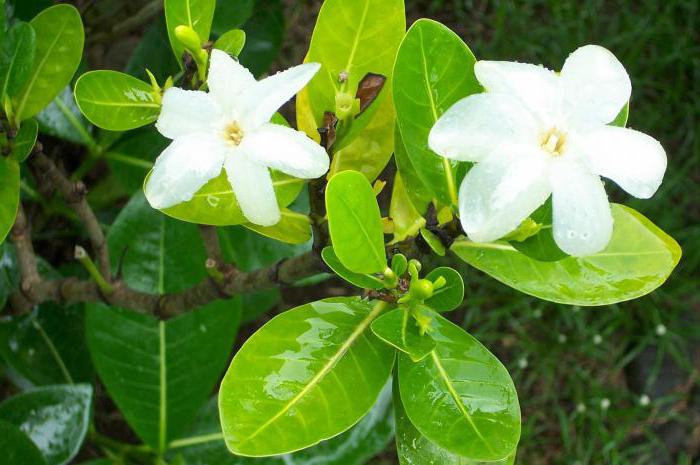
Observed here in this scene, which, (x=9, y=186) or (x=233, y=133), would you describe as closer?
(x=233, y=133)

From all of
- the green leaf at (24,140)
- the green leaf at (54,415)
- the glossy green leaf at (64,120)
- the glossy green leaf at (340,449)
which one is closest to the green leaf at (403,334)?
the green leaf at (24,140)

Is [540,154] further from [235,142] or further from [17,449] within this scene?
[17,449]

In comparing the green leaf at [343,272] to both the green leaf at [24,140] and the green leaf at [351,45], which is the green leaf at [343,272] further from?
the green leaf at [24,140]

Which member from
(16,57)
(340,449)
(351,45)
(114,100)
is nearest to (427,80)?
(351,45)

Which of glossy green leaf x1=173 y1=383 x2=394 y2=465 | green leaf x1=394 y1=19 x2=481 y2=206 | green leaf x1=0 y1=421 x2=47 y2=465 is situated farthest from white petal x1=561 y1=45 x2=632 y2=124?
green leaf x1=0 y1=421 x2=47 y2=465

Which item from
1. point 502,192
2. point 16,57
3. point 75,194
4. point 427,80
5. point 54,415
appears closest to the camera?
point 502,192

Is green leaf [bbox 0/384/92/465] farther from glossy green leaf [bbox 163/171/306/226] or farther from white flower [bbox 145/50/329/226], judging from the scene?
white flower [bbox 145/50/329/226]
